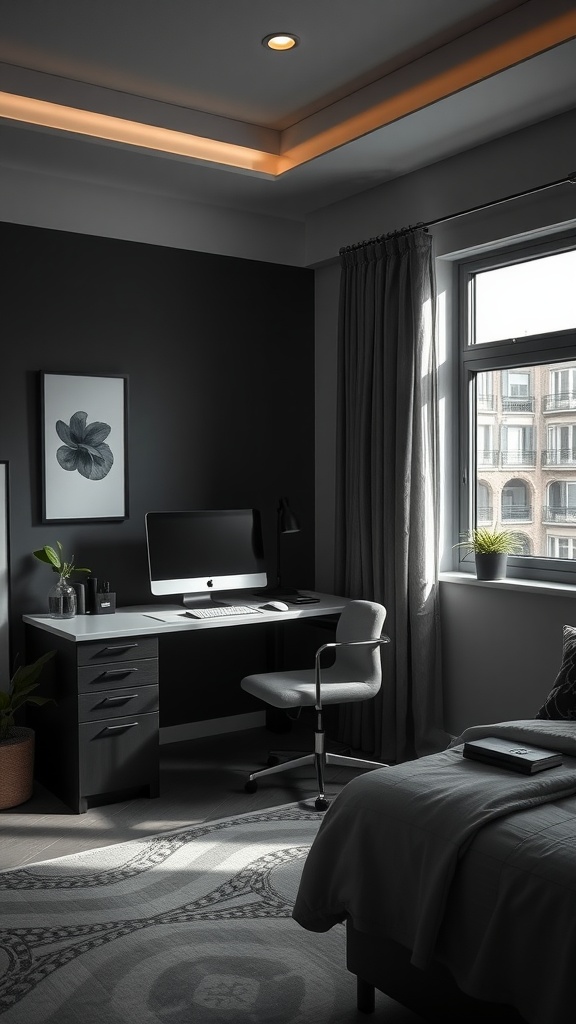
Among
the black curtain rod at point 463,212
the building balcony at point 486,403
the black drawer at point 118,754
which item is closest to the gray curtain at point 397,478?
the black curtain rod at point 463,212

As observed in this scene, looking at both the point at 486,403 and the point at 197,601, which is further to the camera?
the point at 197,601

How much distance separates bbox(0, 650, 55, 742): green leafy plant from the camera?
3852mm

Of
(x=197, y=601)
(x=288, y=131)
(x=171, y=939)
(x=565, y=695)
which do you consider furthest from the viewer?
(x=197, y=601)

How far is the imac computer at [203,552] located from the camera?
4.42 metres

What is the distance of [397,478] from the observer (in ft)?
14.5

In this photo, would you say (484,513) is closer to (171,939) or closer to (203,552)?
(203,552)

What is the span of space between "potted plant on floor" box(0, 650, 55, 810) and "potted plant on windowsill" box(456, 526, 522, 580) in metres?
1.98

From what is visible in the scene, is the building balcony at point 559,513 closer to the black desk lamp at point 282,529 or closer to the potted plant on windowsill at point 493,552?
the potted plant on windowsill at point 493,552

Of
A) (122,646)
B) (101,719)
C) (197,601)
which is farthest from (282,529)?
(101,719)

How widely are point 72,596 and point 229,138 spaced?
2265mm

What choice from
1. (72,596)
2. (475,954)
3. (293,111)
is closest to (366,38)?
(293,111)

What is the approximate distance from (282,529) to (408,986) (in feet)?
8.72

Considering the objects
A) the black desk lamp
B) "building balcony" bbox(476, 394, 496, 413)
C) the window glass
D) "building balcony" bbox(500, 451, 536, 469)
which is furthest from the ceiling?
the black desk lamp

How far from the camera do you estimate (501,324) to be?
4301mm
